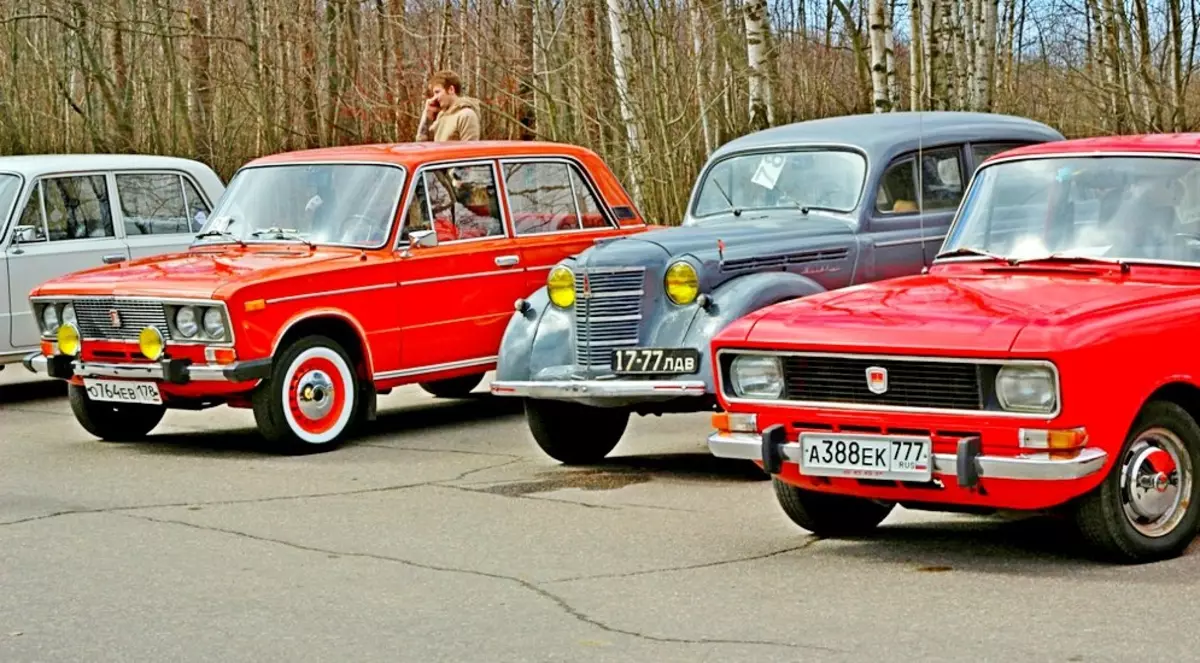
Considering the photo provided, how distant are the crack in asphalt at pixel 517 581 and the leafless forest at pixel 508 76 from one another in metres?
12.6

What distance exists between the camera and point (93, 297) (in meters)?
11.9

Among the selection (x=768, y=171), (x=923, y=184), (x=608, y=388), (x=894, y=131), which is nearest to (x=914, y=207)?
(x=923, y=184)

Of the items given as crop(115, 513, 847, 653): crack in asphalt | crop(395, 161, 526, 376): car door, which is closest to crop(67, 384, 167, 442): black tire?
crop(395, 161, 526, 376): car door

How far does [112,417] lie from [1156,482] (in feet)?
23.4

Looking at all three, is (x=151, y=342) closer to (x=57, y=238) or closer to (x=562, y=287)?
(x=562, y=287)

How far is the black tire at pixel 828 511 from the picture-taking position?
8203mm

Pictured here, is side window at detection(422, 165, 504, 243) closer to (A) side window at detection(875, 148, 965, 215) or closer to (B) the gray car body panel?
(B) the gray car body panel

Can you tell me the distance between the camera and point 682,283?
10.3 m

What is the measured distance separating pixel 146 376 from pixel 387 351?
1467mm

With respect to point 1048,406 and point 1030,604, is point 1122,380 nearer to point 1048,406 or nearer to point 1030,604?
point 1048,406

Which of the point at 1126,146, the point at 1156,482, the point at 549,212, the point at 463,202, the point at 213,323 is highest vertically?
the point at 1126,146

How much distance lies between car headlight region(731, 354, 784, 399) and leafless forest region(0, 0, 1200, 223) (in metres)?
12.9

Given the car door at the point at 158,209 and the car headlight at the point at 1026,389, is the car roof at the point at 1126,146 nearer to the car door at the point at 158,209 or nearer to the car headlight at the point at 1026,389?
the car headlight at the point at 1026,389

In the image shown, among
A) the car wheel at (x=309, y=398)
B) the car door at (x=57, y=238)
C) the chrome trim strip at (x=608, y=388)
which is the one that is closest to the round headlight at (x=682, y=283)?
the chrome trim strip at (x=608, y=388)
